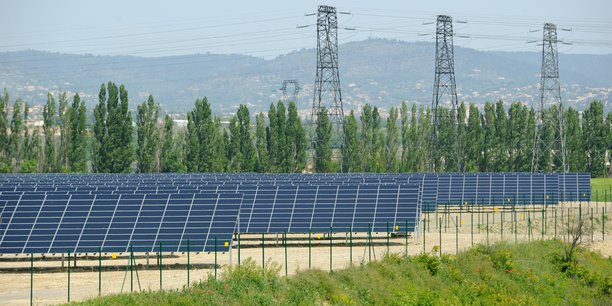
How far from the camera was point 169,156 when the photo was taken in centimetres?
10194

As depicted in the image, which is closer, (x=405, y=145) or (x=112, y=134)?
(x=112, y=134)

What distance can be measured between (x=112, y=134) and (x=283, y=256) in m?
53.9

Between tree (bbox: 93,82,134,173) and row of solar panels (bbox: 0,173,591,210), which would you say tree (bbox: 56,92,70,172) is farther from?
row of solar panels (bbox: 0,173,591,210)

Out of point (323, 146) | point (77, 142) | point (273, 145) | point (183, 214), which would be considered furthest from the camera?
point (273, 145)

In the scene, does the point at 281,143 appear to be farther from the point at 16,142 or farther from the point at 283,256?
the point at 283,256

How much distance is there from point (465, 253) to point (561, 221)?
20.5 meters

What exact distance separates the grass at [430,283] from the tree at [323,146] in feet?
169

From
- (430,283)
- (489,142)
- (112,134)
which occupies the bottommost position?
(430,283)

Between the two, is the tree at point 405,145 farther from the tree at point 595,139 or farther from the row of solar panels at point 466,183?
the row of solar panels at point 466,183

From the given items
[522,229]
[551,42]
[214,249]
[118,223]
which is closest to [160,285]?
[214,249]

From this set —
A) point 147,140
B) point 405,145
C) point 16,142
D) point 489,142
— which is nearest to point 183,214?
point 147,140

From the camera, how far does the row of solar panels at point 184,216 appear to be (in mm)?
41438

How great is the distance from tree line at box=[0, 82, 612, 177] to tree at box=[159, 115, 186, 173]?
94 millimetres

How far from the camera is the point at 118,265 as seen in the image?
43531 mm
